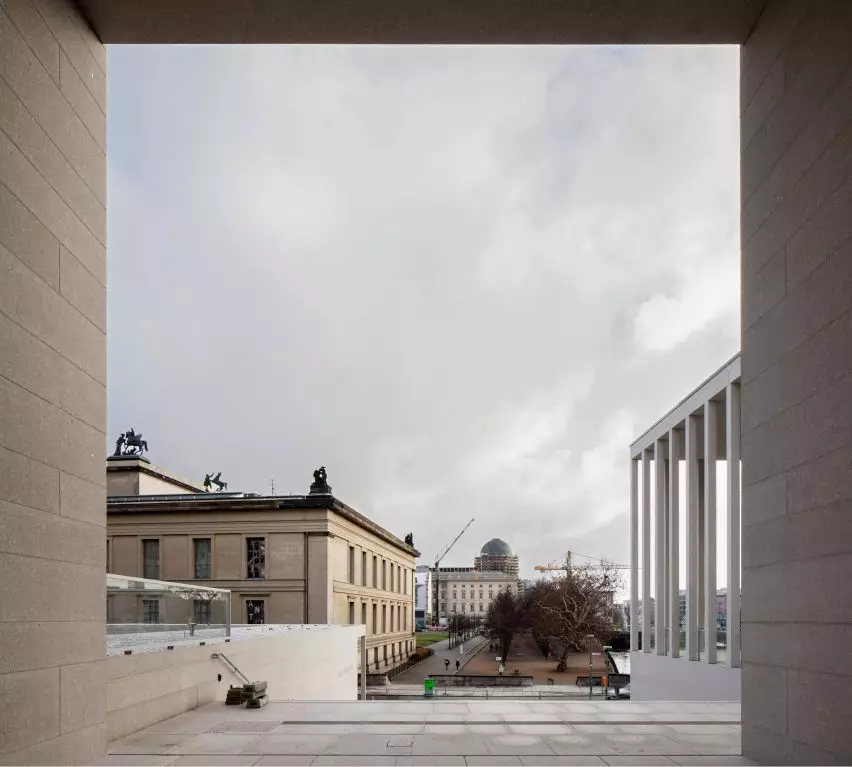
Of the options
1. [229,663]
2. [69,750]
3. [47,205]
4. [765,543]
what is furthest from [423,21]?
[229,663]

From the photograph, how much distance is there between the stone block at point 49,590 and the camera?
7.14 m

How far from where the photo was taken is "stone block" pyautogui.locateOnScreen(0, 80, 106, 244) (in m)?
7.37

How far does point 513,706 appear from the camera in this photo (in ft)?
48.0

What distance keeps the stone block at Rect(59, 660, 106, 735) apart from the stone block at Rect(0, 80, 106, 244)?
12.8 ft

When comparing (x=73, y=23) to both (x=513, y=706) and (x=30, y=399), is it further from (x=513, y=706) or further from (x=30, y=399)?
(x=513, y=706)

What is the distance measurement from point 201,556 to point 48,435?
4670cm

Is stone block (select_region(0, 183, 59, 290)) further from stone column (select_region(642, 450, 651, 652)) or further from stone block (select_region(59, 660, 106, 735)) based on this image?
stone column (select_region(642, 450, 651, 652))

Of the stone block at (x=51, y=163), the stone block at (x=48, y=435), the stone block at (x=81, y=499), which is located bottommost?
the stone block at (x=81, y=499)

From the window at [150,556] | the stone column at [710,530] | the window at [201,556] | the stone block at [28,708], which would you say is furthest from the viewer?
the window at [150,556]

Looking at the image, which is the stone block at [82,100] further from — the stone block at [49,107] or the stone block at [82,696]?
the stone block at [82,696]

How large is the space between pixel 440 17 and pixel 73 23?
3.49 m

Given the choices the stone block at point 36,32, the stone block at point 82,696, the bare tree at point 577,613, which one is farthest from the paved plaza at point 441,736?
the bare tree at point 577,613

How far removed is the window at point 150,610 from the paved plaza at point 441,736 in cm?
153

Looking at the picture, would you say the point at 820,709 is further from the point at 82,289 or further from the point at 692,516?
the point at 692,516
